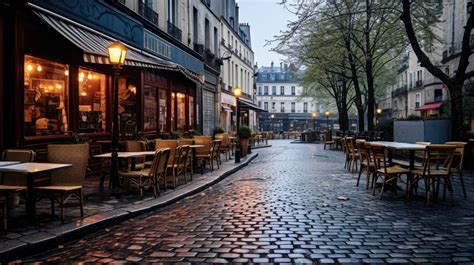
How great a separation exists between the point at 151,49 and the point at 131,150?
6479 millimetres

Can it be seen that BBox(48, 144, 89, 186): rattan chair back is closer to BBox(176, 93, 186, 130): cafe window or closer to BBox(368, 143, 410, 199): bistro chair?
BBox(368, 143, 410, 199): bistro chair

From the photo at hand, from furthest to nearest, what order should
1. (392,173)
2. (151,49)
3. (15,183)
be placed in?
1. (151,49)
2. (392,173)
3. (15,183)

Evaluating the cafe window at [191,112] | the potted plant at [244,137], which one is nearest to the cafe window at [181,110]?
the cafe window at [191,112]

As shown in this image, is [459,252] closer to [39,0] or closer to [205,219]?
[205,219]

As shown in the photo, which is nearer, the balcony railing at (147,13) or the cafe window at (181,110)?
the balcony railing at (147,13)

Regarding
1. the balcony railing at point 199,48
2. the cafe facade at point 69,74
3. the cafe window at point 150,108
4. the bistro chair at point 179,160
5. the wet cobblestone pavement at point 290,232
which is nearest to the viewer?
the wet cobblestone pavement at point 290,232

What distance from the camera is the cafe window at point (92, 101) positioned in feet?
36.7

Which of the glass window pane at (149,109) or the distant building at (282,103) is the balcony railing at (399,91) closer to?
the distant building at (282,103)

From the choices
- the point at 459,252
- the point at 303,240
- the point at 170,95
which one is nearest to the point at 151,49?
the point at 170,95

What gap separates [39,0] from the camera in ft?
27.6

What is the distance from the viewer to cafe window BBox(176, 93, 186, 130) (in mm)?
19938

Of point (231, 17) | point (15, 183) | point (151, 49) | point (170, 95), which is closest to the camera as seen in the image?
point (15, 183)

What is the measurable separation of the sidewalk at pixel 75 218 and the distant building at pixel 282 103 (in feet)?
231

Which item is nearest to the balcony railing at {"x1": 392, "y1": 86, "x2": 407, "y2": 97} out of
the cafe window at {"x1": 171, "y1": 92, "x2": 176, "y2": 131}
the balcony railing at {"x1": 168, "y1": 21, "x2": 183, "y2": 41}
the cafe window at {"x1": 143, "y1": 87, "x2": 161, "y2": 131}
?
the balcony railing at {"x1": 168, "y1": 21, "x2": 183, "y2": 41}
